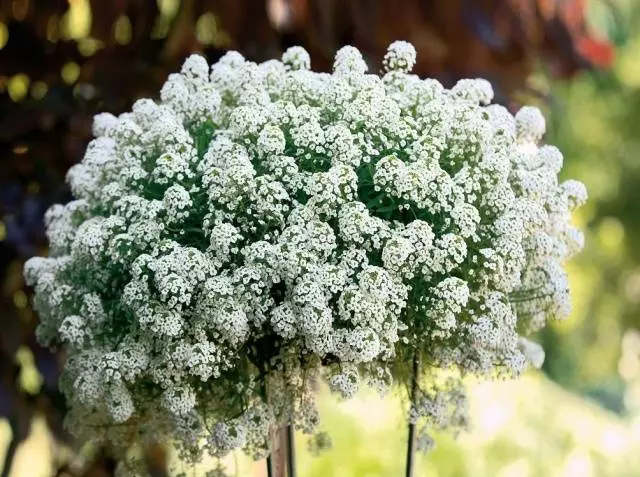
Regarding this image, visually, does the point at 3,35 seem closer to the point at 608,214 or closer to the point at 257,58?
the point at 257,58

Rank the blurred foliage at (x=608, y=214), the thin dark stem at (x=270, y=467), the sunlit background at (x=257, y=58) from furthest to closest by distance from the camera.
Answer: the blurred foliage at (x=608, y=214) → the sunlit background at (x=257, y=58) → the thin dark stem at (x=270, y=467)

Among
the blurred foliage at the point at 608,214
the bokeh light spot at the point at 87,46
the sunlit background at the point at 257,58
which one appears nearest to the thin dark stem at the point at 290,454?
the sunlit background at the point at 257,58

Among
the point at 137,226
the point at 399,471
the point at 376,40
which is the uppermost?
the point at 376,40

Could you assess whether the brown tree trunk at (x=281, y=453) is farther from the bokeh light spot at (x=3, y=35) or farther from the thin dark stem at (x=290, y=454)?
the bokeh light spot at (x=3, y=35)

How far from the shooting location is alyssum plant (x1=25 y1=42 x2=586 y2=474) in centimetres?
63

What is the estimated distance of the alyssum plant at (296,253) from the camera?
630 mm

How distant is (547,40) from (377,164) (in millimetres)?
723

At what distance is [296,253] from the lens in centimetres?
62

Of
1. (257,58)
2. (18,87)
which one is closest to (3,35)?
(18,87)

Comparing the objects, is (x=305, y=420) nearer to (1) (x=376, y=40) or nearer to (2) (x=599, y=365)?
(1) (x=376, y=40)

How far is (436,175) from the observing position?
646 millimetres

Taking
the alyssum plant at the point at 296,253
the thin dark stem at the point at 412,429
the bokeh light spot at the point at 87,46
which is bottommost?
the thin dark stem at the point at 412,429

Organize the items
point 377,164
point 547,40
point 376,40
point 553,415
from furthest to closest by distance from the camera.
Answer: point 553,415, point 547,40, point 376,40, point 377,164

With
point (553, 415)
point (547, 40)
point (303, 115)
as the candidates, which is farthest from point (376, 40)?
point (553, 415)
